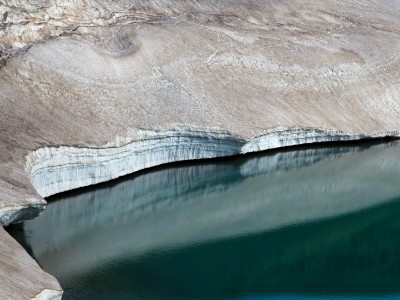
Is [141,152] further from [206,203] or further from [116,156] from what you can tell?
[206,203]

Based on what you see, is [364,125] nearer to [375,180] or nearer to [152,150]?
[375,180]

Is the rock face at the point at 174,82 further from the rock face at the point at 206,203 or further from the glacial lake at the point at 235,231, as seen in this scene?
the glacial lake at the point at 235,231

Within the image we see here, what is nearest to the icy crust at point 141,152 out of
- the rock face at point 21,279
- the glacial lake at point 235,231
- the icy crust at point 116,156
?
the icy crust at point 116,156

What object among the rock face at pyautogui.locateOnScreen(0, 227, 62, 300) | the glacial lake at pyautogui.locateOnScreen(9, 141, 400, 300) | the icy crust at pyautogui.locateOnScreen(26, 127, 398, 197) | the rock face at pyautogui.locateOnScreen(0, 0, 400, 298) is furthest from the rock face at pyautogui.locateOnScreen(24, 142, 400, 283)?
the rock face at pyautogui.locateOnScreen(0, 227, 62, 300)

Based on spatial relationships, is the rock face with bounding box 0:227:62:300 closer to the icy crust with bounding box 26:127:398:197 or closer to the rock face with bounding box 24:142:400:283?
the rock face with bounding box 24:142:400:283

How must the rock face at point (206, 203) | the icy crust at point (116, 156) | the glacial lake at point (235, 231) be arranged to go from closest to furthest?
the glacial lake at point (235, 231), the rock face at point (206, 203), the icy crust at point (116, 156)

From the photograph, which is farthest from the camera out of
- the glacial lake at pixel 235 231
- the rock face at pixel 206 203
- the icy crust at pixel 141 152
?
the icy crust at pixel 141 152
